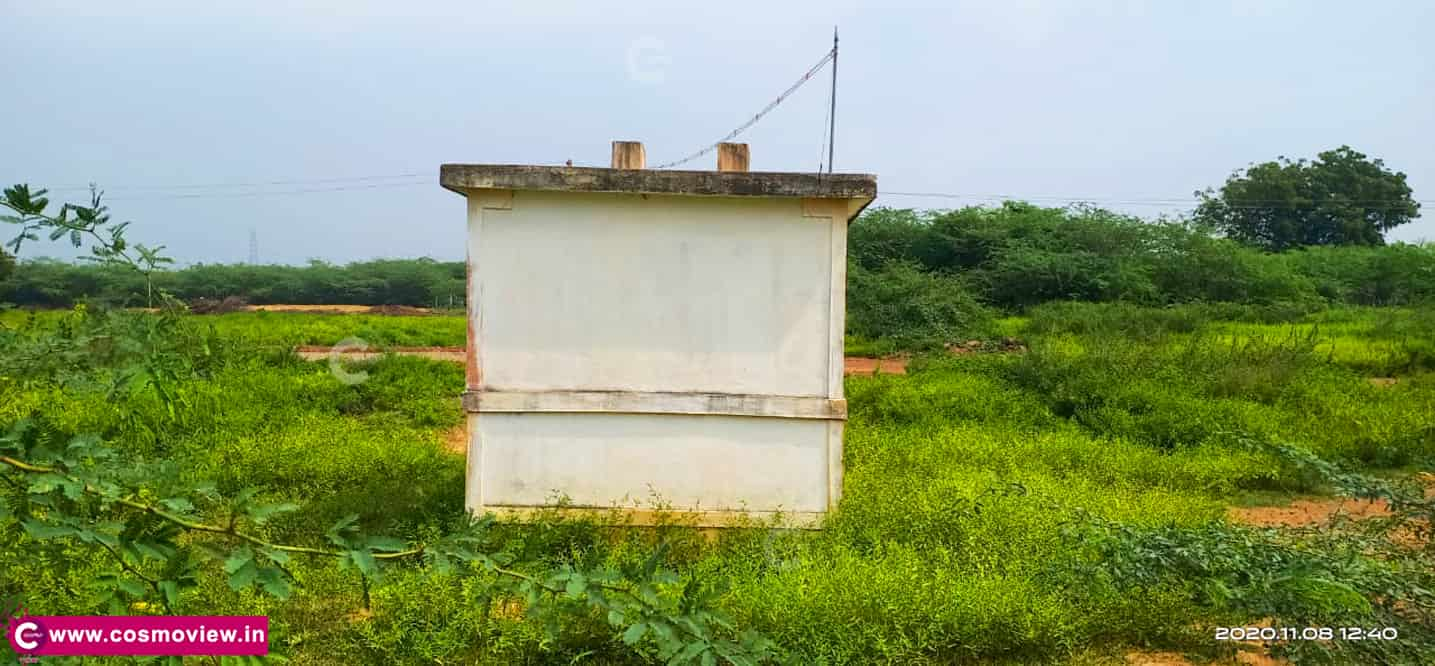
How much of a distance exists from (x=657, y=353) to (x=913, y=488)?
2.08m

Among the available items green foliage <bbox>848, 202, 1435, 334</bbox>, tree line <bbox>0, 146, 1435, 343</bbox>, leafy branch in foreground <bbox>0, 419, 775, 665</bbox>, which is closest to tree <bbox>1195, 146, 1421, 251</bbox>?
tree line <bbox>0, 146, 1435, 343</bbox>

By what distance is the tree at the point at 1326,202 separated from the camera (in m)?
34.5

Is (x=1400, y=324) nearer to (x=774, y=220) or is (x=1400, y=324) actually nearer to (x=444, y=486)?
(x=774, y=220)

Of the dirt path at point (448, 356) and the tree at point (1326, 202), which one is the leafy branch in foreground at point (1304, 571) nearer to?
the dirt path at point (448, 356)

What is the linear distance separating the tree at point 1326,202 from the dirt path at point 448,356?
82.3 ft

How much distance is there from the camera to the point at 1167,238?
939 inches

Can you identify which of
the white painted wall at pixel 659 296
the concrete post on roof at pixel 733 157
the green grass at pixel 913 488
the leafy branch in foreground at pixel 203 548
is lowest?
the green grass at pixel 913 488

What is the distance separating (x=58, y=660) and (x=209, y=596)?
2153 mm

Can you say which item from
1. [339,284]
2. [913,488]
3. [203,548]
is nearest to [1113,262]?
[913,488]

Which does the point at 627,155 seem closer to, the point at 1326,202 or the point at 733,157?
the point at 733,157

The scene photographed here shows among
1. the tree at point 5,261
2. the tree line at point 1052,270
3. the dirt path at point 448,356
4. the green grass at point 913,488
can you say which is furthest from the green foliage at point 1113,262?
the tree at point 5,261

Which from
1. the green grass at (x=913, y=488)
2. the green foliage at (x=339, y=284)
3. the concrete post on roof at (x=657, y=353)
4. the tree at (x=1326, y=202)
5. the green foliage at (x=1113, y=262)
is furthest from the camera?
the green foliage at (x=339, y=284)

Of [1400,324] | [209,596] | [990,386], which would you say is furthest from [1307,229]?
[209,596]

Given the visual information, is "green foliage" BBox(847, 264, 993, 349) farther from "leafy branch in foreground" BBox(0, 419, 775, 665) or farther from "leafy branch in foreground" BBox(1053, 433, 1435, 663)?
"leafy branch in foreground" BBox(0, 419, 775, 665)
